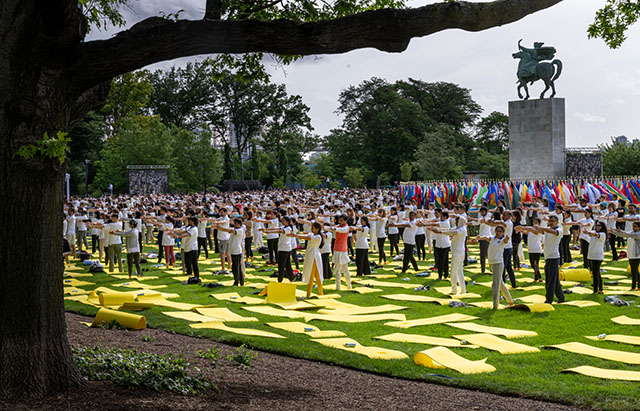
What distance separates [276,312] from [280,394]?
6.04m

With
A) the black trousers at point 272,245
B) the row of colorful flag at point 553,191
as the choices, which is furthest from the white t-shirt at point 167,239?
the row of colorful flag at point 553,191

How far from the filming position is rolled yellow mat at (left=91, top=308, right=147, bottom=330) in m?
10.7

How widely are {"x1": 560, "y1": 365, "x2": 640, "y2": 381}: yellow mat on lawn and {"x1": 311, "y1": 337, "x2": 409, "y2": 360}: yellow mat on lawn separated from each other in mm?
2394

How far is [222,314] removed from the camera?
12.5 meters

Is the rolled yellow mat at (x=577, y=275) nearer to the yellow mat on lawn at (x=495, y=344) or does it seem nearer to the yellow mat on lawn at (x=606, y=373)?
the yellow mat on lawn at (x=495, y=344)

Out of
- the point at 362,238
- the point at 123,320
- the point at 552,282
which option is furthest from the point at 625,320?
the point at 123,320

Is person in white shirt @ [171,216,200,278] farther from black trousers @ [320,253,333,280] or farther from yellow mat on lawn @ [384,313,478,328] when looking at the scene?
yellow mat on lawn @ [384,313,478,328]

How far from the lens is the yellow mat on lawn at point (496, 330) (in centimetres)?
1046

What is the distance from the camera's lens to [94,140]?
62.8 metres

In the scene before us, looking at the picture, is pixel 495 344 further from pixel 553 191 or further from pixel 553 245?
pixel 553 191

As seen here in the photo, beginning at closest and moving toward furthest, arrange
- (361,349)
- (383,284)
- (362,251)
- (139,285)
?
(361,349) < (383,284) < (139,285) < (362,251)

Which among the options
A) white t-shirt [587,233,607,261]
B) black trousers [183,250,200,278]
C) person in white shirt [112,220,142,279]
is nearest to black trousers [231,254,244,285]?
black trousers [183,250,200,278]

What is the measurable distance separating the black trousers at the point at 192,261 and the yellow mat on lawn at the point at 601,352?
10.3 meters

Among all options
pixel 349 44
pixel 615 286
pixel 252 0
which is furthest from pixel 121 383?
pixel 615 286
